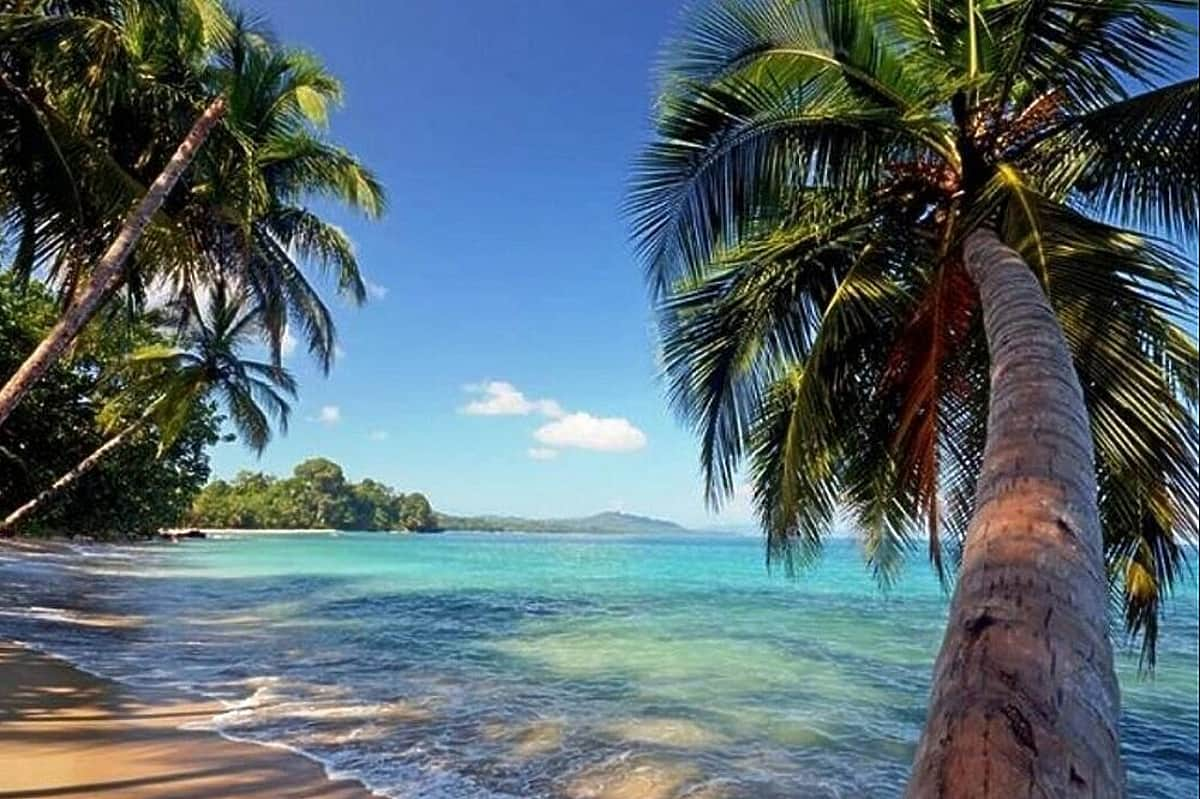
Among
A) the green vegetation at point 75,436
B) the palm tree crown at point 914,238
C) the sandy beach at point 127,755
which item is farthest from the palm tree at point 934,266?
the green vegetation at point 75,436

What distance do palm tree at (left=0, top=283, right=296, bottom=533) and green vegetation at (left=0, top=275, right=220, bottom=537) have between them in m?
0.50

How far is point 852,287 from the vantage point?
509 centimetres

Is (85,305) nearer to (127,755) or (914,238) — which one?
(127,755)

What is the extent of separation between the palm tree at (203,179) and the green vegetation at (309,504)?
64.8 m

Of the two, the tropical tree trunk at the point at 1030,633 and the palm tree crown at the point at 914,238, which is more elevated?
the palm tree crown at the point at 914,238

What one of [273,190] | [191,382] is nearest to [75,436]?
[191,382]

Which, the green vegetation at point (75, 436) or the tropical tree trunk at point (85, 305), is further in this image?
the green vegetation at point (75, 436)

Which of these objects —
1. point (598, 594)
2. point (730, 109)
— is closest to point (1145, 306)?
point (730, 109)

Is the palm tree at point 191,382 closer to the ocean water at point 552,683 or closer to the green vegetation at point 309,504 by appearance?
the ocean water at point 552,683

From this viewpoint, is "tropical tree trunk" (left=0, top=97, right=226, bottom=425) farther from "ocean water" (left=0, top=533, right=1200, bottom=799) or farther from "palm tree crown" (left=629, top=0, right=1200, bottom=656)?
"palm tree crown" (left=629, top=0, right=1200, bottom=656)

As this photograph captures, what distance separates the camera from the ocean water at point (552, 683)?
623 cm

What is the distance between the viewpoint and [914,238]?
199 inches

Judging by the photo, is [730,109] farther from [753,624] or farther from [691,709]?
[753,624]

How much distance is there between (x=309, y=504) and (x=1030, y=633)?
10138 cm
